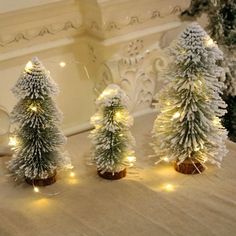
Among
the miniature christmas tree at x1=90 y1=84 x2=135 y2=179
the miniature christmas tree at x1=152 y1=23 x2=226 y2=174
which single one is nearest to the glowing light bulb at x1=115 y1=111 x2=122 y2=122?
the miniature christmas tree at x1=90 y1=84 x2=135 y2=179

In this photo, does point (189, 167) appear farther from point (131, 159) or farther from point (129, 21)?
point (129, 21)

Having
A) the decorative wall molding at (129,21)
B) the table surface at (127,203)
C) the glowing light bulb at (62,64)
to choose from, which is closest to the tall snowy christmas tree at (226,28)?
the decorative wall molding at (129,21)

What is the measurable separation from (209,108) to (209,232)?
1.05 ft

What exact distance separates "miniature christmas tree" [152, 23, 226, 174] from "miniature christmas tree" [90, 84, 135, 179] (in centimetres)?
11

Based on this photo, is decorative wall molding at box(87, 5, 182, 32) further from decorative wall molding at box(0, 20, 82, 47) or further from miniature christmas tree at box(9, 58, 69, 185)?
miniature christmas tree at box(9, 58, 69, 185)

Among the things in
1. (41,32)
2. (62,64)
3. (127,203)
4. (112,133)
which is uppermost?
(41,32)

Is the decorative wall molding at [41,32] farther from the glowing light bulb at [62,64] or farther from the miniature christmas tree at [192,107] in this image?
the miniature christmas tree at [192,107]

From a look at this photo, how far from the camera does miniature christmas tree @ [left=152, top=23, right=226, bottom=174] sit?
119 cm

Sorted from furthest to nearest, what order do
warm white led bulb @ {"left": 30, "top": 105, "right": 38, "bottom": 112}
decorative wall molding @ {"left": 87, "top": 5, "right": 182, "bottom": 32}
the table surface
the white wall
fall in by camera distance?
decorative wall molding @ {"left": 87, "top": 5, "right": 182, "bottom": 32} < the white wall < warm white led bulb @ {"left": 30, "top": 105, "right": 38, "bottom": 112} < the table surface

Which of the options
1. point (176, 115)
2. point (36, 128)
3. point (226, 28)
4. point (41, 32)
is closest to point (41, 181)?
point (36, 128)

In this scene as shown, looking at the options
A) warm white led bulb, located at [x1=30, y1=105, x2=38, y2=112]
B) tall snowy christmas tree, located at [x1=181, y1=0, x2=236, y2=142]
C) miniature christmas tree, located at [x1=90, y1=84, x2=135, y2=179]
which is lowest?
miniature christmas tree, located at [x1=90, y1=84, x2=135, y2=179]

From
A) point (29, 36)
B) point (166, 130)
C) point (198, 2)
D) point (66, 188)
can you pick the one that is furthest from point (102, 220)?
point (198, 2)

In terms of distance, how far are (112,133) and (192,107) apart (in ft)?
0.65

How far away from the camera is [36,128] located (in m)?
1.18
